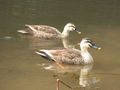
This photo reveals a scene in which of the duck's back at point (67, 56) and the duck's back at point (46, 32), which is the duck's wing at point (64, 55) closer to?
the duck's back at point (67, 56)

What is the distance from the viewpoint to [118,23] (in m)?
15.6

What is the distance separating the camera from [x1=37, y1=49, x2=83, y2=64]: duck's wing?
9.92 metres

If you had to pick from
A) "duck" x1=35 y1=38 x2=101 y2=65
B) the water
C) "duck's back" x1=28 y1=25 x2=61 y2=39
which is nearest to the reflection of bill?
the water

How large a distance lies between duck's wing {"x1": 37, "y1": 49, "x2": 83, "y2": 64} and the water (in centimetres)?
18

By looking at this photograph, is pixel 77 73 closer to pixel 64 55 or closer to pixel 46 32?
pixel 64 55

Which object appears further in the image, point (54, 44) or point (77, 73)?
point (54, 44)

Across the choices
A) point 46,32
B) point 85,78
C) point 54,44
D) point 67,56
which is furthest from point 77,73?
point 46,32

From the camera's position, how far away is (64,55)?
9969mm

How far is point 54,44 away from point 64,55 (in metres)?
2.13

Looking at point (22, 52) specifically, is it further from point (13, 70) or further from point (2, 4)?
point (2, 4)

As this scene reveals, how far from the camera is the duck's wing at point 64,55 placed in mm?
9923

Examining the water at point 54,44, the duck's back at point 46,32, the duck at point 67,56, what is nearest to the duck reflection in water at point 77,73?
the water at point 54,44

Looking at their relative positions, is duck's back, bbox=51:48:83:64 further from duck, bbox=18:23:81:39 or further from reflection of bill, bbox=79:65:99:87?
duck, bbox=18:23:81:39

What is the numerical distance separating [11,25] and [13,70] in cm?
527
